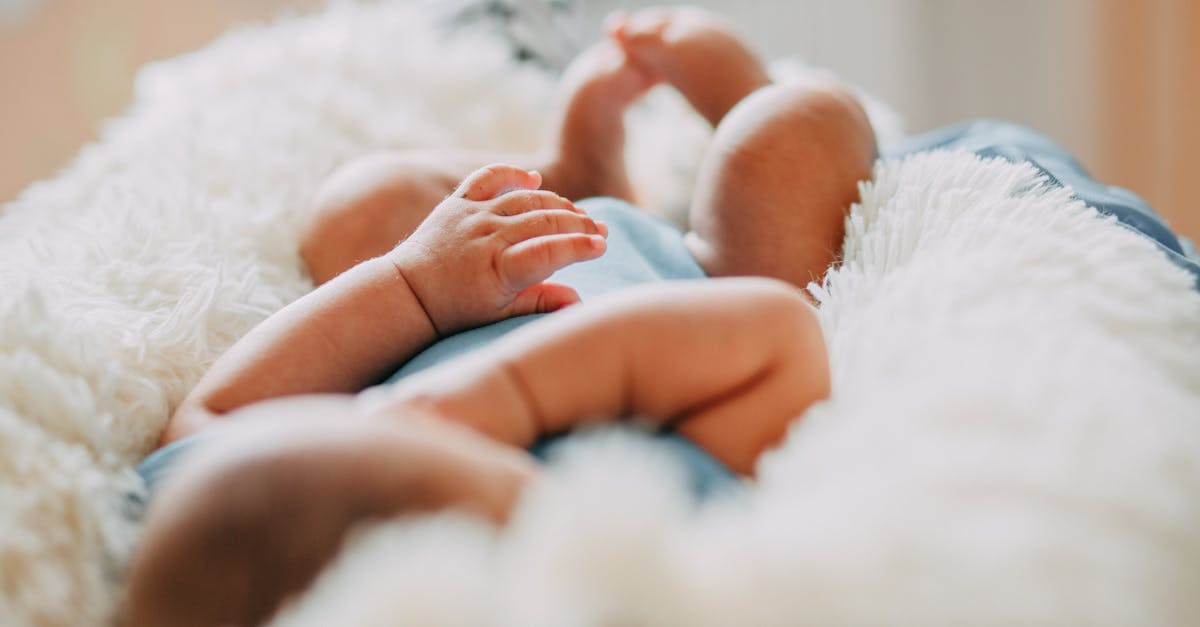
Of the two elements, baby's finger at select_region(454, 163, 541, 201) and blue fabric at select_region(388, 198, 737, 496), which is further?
baby's finger at select_region(454, 163, 541, 201)

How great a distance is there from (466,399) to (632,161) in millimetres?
638

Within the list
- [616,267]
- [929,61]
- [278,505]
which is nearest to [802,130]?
[616,267]

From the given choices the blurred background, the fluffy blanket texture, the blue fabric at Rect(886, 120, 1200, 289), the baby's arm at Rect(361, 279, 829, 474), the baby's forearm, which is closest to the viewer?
the fluffy blanket texture

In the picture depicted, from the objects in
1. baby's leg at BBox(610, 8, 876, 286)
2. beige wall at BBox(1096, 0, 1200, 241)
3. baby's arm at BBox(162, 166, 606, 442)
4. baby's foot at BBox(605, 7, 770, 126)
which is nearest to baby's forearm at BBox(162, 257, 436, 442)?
baby's arm at BBox(162, 166, 606, 442)

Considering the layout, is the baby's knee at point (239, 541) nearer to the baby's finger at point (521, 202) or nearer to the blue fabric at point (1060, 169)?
the baby's finger at point (521, 202)

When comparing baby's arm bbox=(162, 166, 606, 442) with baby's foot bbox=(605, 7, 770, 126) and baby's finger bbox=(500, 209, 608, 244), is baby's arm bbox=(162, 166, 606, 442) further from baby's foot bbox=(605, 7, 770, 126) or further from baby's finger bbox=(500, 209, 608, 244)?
baby's foot bbox=(605, 7, 770, 126)

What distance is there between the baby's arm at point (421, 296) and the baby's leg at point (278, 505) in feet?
0.63

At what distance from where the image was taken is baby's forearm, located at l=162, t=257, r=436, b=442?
56cm

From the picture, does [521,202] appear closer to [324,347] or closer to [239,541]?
[324,347]

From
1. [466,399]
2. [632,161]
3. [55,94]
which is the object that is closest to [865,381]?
[466,399]

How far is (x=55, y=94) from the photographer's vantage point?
1.46 metres

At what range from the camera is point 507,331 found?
602 millimetres

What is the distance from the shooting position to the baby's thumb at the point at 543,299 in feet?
2.02

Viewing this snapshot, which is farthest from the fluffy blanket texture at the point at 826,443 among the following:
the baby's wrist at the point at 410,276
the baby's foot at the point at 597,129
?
the baby's foot at the point at 597,129
